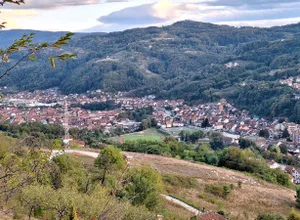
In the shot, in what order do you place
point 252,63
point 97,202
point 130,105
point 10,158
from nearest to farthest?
point 10,158
point 97,202
point 130,105
point 252,63

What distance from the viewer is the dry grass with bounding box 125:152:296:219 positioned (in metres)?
18.0

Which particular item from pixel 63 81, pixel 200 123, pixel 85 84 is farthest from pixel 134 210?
pixel 63 81

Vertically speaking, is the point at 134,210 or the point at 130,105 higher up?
the point at 134,210

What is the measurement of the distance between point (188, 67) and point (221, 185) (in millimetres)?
93360

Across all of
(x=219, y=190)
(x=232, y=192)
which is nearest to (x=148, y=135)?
(x=219, y=190)

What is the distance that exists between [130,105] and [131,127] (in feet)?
64.8

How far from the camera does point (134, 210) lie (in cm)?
930

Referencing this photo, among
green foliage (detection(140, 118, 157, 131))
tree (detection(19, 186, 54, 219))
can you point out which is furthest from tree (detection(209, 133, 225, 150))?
tree (detection(19, 186, 54, 219))

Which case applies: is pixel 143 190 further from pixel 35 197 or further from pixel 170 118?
pixel 170 118

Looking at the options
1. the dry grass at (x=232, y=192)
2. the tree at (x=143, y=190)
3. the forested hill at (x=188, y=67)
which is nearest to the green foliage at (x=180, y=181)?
the dry grass at (x=232, y=192)

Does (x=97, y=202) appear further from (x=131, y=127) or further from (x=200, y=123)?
(x=200, y=123)

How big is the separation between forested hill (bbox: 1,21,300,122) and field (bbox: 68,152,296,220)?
3598 centimetres

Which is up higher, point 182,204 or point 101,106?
point 182,204

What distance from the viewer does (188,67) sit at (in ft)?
369
